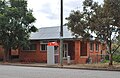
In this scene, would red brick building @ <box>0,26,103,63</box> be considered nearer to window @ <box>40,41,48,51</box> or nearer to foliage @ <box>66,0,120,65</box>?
window @ <box>40,41,48,51</box>

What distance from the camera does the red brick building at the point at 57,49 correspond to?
118ft

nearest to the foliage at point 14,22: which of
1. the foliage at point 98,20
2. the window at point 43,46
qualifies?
the window at point 43,46

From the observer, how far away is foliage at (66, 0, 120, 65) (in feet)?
81.6

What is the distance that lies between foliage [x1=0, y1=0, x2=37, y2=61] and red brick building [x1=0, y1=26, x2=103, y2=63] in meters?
2.66

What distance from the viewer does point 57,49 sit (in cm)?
3778

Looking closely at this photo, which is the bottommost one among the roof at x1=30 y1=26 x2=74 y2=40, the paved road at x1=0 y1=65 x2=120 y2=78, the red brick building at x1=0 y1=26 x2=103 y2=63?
the paved road at x1=0 y1=65 x2=120 y2=78

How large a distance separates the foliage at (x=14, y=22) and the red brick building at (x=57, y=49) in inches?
105

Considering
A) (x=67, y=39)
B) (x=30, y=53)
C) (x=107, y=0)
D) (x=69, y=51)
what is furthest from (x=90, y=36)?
(x=30, y=53)

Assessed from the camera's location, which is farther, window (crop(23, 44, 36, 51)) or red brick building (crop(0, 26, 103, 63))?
window (crop(23, 44, 36, 51))

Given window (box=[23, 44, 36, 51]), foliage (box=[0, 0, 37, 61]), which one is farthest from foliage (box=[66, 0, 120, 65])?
window (box=[23, 44, 36, 51])

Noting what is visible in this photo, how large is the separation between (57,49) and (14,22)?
6431 mm

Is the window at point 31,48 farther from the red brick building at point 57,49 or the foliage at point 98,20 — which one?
the foliage at point 98,20

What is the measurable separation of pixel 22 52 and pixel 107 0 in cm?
2005

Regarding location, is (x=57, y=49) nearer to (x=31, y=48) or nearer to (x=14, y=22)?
(x=31, y=48)
